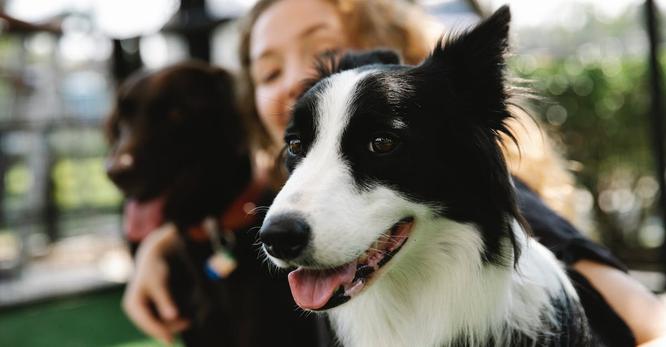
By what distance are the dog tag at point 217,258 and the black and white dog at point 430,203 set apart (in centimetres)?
113

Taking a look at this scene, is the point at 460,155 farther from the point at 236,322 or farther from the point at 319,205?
the point at 236,322

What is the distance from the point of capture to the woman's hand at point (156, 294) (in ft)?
8.65

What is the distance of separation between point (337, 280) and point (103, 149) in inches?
283

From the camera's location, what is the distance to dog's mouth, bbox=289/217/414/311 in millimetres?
1255

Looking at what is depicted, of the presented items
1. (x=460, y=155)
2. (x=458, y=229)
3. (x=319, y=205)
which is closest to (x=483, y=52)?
(x=460, y=155)

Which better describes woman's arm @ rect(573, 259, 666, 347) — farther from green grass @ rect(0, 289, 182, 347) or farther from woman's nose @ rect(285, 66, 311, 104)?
green grass @ rect(0, 289, 182, 347)

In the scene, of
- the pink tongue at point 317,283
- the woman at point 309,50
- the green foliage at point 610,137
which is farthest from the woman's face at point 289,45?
the green foliage at point 610,137

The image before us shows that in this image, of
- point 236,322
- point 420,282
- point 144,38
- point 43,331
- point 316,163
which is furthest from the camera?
point 144,38

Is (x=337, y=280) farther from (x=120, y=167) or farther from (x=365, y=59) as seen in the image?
(x=120, y=167)

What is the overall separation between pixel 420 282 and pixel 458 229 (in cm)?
17

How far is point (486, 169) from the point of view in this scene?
1.38 metres

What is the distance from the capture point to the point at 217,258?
8.45 ft

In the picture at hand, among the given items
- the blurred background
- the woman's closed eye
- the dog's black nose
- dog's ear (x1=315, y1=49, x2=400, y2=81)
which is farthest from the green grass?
the dog's black nose

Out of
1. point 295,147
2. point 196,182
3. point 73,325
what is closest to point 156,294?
point 196,182
